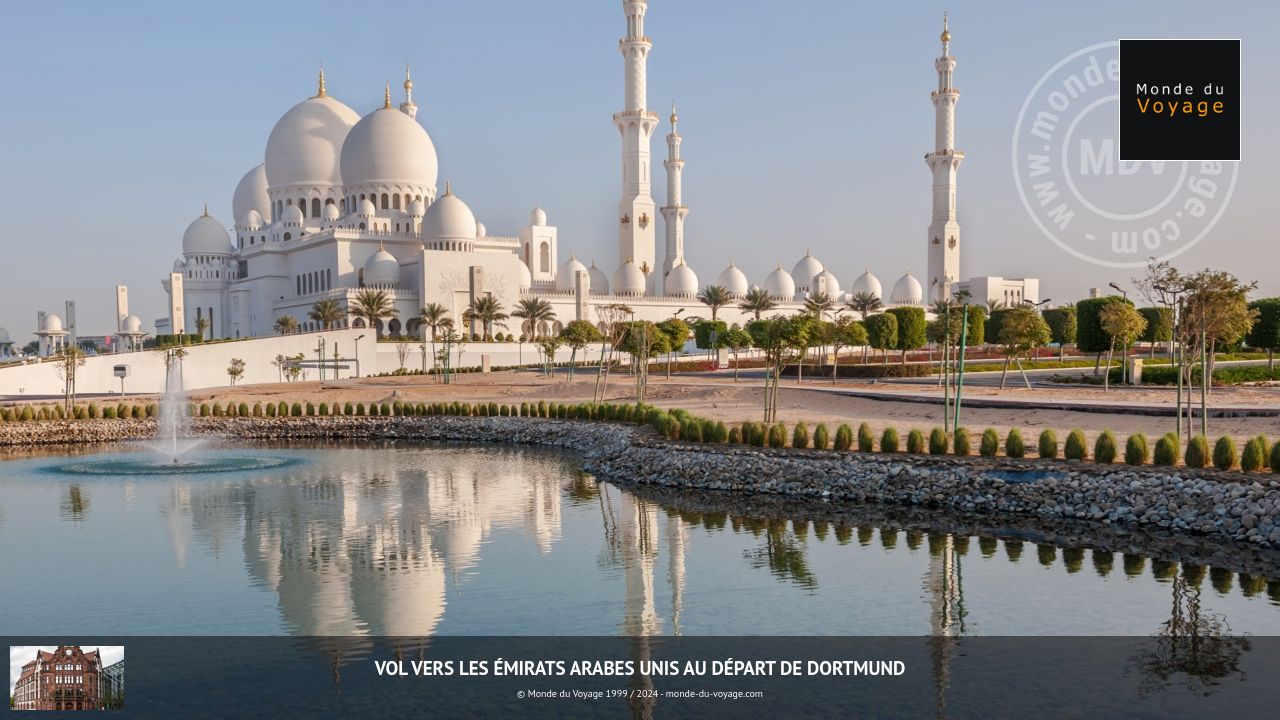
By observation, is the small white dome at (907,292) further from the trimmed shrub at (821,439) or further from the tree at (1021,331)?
the trimmed shrub at (821,439)

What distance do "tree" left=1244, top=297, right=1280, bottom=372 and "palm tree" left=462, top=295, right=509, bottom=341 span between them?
43.7 meters

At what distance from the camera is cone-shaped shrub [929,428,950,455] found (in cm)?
2038

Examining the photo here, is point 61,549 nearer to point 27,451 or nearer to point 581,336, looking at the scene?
point 27,451

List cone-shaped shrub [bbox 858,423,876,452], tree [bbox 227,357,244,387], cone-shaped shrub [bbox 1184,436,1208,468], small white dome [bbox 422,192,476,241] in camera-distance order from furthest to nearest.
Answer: small white dome [bbox 422,192,476,241]
tree [bbox 227,357,244,387]
cone-shaped shrub [bbox 858,423,876,452]
cone-shaped shrub [bbox 1184,436,1208,468]

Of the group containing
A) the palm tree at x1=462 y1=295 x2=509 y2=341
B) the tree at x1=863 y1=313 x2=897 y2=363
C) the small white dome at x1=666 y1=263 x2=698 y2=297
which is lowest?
the tree at x1=863 y1=313 x2=897 y2=363

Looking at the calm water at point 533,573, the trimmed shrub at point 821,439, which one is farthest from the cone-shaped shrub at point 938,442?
the calm water at point 533,573

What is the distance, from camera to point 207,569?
14617 millimetres

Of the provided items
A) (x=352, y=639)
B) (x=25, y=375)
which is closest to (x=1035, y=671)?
(x=352, y=639)

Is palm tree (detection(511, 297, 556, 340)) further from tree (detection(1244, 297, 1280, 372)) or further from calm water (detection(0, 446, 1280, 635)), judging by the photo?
calm water (detection(0, 446, 1280, 635))

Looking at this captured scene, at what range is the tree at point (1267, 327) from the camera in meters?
37.6

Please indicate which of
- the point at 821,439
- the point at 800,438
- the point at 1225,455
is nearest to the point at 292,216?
the point at 800,438

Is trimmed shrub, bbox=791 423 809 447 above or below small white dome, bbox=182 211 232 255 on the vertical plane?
below

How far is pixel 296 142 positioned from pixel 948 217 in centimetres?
5473

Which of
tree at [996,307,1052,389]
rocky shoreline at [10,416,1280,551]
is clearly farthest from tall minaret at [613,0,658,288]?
rocky shoreline at [10,416,1280,551]
